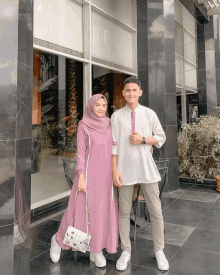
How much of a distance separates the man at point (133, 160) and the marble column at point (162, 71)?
10.9 ft

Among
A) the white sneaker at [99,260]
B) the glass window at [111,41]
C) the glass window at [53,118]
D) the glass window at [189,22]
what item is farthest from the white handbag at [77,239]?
the glass window at [189,22]

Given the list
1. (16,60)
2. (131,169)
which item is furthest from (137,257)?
(16,60)

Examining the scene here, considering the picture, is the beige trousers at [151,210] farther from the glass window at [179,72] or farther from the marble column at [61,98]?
the glass window at [179,72]

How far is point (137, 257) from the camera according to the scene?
9.16ft

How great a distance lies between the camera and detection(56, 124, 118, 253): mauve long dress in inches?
97.0

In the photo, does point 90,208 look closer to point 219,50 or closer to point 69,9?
point 69,9

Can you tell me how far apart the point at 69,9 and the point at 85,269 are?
15.1ft

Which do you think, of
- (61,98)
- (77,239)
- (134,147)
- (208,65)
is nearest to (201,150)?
(61,98)

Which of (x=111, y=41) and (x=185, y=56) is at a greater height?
(x=185, y=56)

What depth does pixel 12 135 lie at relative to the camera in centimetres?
194

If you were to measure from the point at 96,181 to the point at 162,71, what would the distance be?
13.6ft

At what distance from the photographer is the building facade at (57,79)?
192 cm

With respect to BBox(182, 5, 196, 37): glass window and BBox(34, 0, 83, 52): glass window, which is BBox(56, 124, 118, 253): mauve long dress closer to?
BBox(34, 0, 83, 52): glass window

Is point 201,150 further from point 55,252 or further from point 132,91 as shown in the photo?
point 55,252
